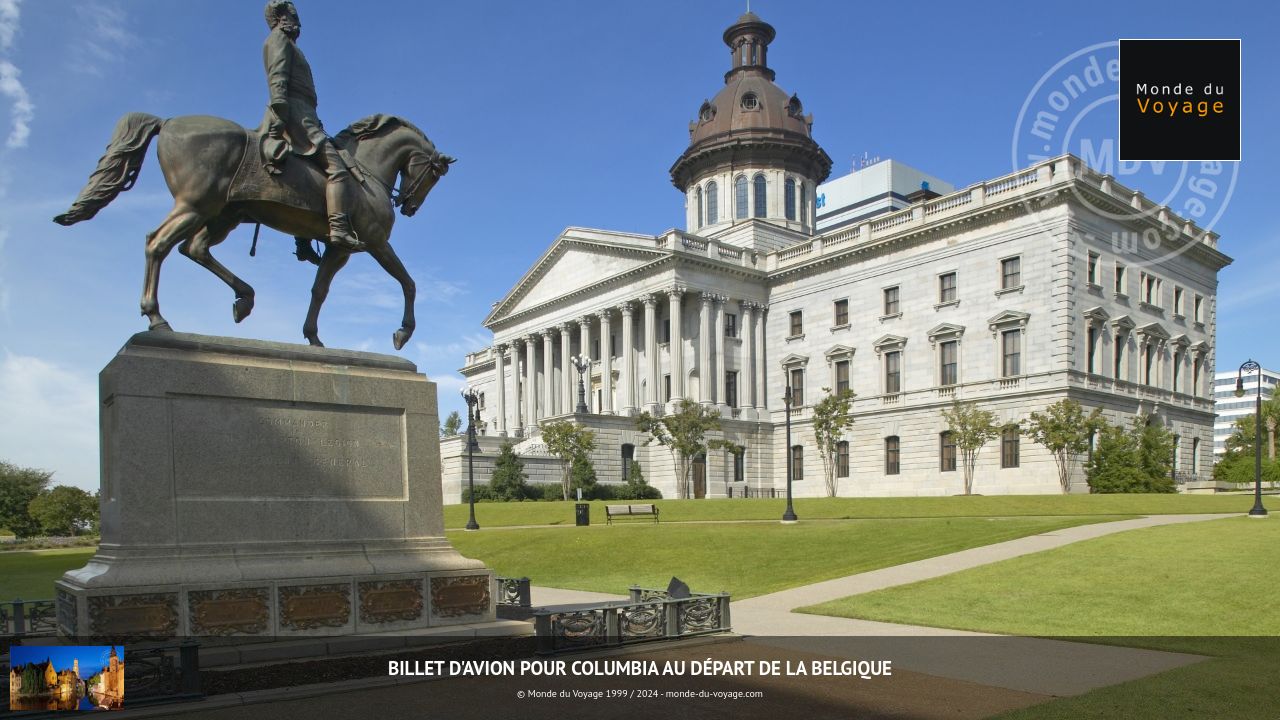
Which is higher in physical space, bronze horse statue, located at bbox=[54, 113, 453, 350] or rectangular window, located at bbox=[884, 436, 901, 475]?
bronze horse statue, located at bbox=[54, 113, 453, 350]

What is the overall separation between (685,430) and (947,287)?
19.8 meters

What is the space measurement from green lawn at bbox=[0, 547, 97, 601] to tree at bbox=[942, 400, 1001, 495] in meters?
44.8

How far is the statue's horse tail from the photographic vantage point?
11555 mm

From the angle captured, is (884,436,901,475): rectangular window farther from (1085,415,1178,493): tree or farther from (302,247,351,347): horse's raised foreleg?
(302,247,351,347): horse's raised foreleg

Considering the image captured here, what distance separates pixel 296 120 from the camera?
41.1 ft

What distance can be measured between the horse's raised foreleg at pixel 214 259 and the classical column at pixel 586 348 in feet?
196

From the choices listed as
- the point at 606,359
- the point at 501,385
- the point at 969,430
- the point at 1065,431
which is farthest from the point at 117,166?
the point at 501,385

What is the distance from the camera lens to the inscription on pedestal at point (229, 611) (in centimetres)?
1071

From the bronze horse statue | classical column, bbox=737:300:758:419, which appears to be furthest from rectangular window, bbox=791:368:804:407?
the bronze horse statue

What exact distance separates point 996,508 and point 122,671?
35.6m

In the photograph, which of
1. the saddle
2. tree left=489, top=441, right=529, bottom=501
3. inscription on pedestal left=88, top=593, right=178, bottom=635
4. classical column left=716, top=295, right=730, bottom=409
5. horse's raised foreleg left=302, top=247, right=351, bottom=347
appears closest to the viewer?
inscription on pedestal left=88, top=593, right=178, bottom=635

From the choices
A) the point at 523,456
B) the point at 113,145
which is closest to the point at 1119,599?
the point at 113,145

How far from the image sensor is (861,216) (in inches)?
5984

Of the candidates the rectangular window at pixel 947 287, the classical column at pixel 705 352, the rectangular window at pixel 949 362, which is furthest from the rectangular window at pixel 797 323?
the rectangular window at pixel 949 362
